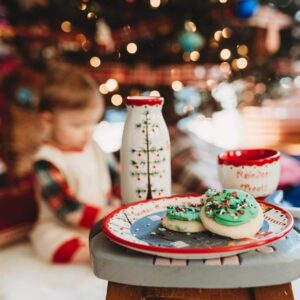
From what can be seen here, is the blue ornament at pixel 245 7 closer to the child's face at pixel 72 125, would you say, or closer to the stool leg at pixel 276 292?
the child's face at pixel 72 125

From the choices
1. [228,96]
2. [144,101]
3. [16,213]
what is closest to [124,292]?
[144,101]

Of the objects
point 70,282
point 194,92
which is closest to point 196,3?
point 194,92

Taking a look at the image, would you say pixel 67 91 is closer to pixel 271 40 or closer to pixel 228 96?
pixel 228 96

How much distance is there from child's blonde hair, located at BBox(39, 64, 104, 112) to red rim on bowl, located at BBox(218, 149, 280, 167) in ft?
2.50

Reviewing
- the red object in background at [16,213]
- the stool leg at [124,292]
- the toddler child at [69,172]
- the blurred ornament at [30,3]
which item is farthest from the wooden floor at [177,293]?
the blurred ornament at [30,3]

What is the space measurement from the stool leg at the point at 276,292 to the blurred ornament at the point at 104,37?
161 centimetres

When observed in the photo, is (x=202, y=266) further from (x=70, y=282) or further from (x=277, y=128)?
(x=277, y=128)

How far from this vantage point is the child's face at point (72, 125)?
5.16 feet

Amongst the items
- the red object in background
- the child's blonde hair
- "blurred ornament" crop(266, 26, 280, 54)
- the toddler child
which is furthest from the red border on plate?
"blurred ornament" crop(266, 26, 280, 54)

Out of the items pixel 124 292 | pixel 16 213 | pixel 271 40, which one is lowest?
pixel 16 213

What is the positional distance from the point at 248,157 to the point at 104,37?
50.9 inches

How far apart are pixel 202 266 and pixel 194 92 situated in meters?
1.92

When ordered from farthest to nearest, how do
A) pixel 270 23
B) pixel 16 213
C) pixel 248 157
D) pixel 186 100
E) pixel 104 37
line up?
pixel 270 23 < pixel 186 100 < pixel 104 37 < pixel 16 213 < pixel 248 157

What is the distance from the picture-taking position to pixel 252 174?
830mm
